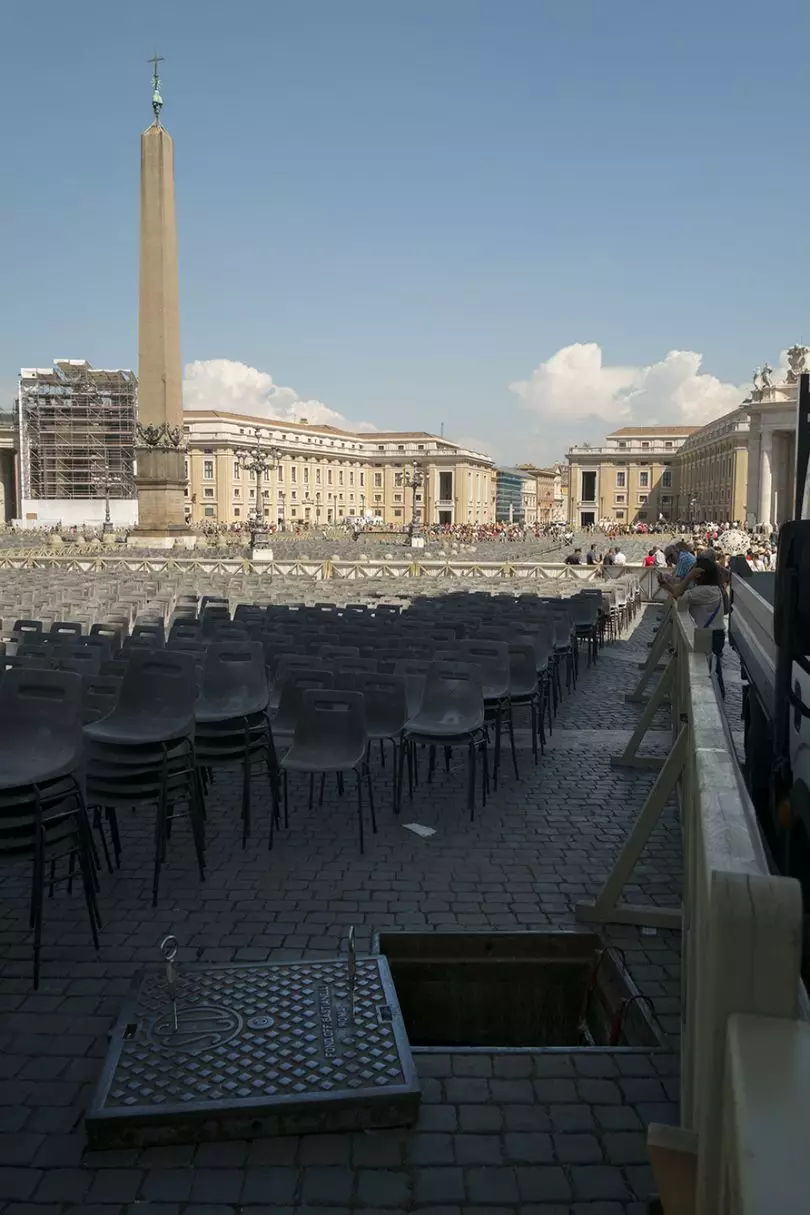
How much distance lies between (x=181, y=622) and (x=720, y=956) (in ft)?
33.8

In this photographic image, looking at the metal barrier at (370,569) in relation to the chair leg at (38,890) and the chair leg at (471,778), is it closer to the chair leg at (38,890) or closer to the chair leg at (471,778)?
the chair leg at (471,778)

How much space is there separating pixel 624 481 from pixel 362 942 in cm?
14555

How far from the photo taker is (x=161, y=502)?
42.5m

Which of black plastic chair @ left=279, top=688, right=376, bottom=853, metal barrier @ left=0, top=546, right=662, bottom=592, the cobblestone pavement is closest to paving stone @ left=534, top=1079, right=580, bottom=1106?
the cobblestone pavement

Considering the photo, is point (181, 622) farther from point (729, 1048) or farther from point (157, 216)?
point (157, 216)

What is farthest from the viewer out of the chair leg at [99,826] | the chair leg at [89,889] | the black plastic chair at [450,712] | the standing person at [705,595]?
the standing person at [705,595]

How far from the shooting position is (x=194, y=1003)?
155 inches

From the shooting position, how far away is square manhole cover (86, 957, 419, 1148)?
322 cm

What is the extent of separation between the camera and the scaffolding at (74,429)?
77.2 meters

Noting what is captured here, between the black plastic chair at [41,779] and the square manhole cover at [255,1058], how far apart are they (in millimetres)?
899

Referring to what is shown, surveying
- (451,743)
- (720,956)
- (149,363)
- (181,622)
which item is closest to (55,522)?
(149,363)

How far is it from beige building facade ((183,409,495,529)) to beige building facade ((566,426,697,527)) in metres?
16.7

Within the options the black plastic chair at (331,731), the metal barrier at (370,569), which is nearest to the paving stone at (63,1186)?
the black plastic chair at (331,731)

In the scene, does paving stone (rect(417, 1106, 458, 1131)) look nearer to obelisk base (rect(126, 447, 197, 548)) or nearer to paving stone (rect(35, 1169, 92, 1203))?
paving stone (rect(35, 1169, 92, 1203))
